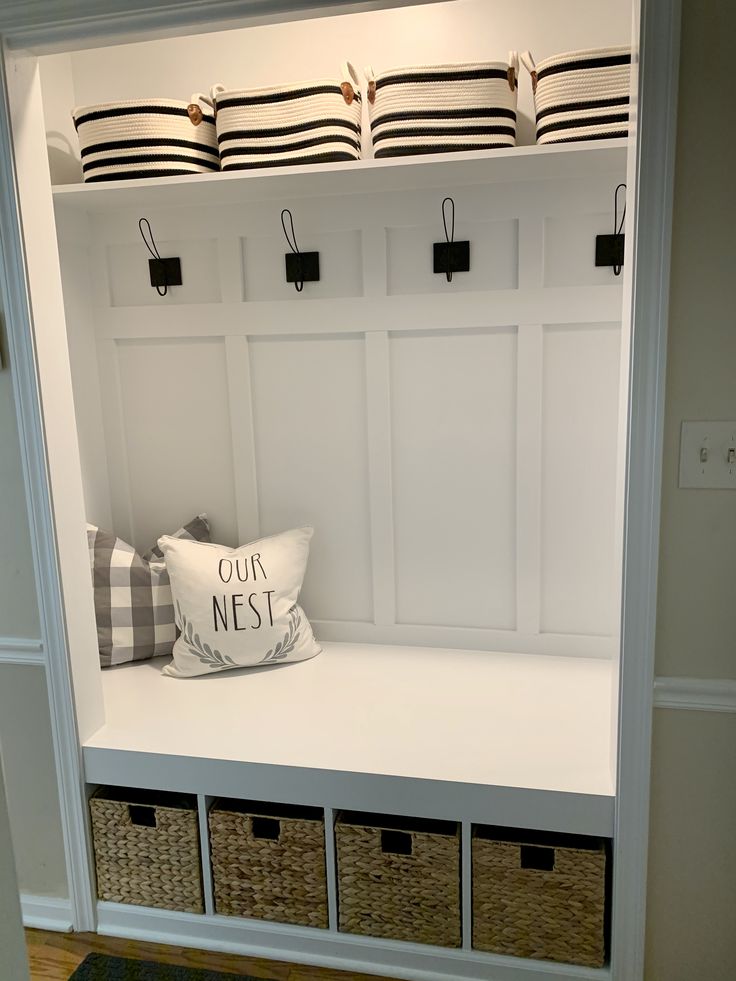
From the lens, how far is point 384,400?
228 cm

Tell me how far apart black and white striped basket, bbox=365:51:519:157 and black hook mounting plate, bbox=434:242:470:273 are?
288 millimetres

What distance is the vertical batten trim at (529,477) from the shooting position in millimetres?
2154

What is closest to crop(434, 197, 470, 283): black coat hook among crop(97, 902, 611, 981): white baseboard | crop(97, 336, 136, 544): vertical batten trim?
crop(97, 336, 136, 544): vertical batten trim

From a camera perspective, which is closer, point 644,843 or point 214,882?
point 644,843

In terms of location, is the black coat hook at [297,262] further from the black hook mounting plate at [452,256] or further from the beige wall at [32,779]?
the beige wall at [32,779]

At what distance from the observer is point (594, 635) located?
2273 mm

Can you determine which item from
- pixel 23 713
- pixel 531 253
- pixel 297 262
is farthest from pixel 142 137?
pixel 23 713

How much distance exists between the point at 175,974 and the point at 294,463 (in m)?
1.35

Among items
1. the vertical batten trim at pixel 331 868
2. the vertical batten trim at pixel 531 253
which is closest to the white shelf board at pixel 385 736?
the vertical batten trim at pixel 331 868

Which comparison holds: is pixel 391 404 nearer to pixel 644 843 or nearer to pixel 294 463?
pixel 294 463

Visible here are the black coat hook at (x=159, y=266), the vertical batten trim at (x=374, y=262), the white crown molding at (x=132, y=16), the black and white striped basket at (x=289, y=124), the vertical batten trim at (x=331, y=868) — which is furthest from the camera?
the black coat hook at (x=159, y=266)

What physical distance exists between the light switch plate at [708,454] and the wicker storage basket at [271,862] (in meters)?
1.12

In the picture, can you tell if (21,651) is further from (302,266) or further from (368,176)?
(368,176)

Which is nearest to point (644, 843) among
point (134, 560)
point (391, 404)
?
point (391, 404)
